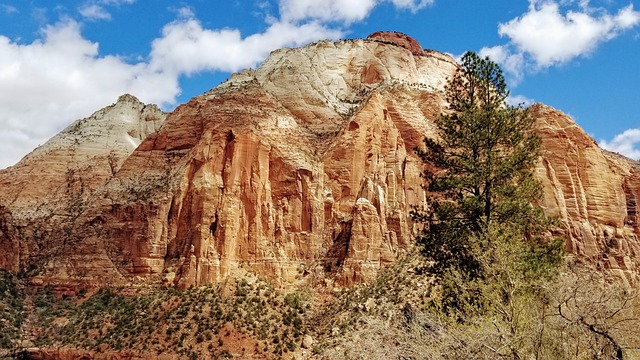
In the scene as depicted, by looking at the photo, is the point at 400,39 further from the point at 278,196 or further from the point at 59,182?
the point at 59,182

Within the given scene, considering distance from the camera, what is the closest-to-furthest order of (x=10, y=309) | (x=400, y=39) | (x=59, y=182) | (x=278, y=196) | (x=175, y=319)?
1. (x=175, y=319)
2. (x=10, y=309)
3. (x=278, y=196)
4. (x=59, y=182)
5. (x=400, y=39)

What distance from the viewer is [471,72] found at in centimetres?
Result: 2747

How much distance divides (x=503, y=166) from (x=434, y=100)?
48.1 meters

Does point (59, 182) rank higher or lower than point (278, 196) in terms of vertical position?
higher

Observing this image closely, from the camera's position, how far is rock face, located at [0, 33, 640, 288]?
56.2m

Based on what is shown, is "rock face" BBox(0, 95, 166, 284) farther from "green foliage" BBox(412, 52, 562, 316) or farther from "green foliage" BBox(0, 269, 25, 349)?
"green foliage" BBox(412, 52, 562, 316)

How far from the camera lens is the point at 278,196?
60000 mm

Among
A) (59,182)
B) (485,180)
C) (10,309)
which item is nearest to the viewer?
(485,180)

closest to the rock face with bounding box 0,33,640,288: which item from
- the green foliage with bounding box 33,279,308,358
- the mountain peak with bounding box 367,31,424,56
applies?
the green foliage with bounding box 33,279,308,358

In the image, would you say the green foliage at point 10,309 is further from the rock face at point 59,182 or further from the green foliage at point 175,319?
the rock face at point 59,182

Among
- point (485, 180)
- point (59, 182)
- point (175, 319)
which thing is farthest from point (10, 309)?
point (485, 180)

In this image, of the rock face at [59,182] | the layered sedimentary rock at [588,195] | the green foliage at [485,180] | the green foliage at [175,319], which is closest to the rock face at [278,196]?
the layered sedimentary rock at [588,195]

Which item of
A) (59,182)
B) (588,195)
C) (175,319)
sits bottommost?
(175,319)

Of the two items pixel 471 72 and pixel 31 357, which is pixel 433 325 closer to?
pixel 471 72
